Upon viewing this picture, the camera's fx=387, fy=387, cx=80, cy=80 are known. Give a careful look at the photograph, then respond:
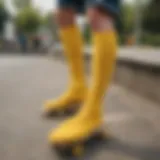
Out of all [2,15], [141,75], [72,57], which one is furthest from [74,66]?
[2,15]

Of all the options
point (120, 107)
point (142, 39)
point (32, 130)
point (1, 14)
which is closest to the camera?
point (32, 130)

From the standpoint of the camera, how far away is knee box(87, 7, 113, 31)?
1.02 meters

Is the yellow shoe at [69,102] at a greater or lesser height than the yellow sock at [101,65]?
lesser

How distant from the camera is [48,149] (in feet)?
3.41

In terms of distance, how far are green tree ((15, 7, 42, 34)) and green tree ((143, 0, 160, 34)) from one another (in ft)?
30.7

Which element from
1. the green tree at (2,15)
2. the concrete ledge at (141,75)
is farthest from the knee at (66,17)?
the green tree at (2,15)

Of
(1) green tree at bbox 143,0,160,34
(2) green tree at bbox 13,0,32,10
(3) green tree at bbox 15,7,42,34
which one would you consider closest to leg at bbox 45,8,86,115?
(1) green tree at bbox 143,0,160,34

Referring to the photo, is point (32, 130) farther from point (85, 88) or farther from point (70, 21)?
point (70, 21)

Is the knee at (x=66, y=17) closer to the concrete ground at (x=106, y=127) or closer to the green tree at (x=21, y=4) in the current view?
the concrete ground at (x=106, y=127)

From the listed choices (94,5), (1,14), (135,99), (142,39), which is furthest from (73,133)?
(1,14)

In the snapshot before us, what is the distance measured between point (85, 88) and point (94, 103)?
1.07ft

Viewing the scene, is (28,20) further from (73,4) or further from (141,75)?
(73,4)

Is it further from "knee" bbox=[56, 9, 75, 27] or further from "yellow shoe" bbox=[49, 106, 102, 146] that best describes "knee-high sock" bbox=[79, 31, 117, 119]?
"knee" bbox=[56, 9, 75, 27]

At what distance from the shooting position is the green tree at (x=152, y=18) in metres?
11.0
